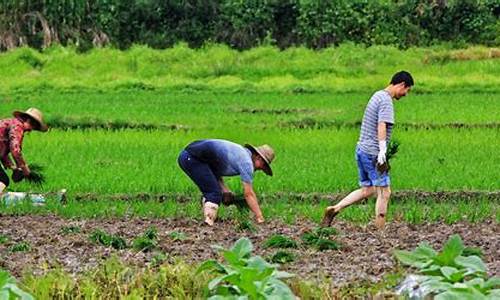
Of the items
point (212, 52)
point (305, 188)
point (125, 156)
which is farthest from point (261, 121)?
point (212, 52)

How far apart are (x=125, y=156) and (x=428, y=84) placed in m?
9.77

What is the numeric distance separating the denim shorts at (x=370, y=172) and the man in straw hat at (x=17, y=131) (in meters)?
2.83

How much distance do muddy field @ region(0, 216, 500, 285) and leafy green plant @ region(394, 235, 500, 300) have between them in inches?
63.6

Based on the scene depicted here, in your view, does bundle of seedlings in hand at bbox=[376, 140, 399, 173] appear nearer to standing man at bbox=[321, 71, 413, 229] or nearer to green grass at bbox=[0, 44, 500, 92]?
standing man at bbox=[321, 71, 413, 229]

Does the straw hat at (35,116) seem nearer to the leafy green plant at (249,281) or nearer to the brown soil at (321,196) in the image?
the brown soil at (321,196)

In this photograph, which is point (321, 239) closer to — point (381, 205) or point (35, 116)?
point (381, 205)

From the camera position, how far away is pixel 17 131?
32.1 ft

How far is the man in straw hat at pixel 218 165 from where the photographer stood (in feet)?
29.4

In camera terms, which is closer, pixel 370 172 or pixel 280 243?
pixel 280 243

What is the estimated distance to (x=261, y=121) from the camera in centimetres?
1712

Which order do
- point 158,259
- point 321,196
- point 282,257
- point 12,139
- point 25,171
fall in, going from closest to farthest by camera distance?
point 158,259 → point 282,257 → point 12,139 → point 25,171 → point 321,196

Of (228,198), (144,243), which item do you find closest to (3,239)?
(144,243)

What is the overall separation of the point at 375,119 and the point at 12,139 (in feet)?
10.2

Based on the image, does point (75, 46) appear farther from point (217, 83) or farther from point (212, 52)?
point (217, 83)
